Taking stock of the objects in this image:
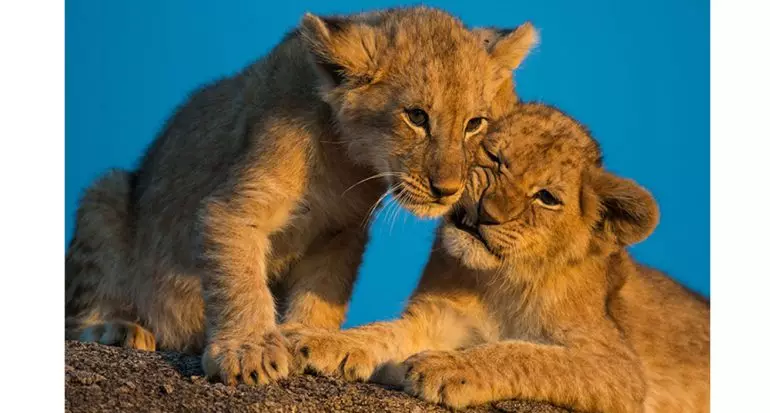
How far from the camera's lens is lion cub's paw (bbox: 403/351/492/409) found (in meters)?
4.11

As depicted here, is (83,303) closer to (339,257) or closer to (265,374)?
(339,257)

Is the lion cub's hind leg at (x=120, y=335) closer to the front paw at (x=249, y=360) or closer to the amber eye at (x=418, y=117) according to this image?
the front paw at (x=249, y=360)

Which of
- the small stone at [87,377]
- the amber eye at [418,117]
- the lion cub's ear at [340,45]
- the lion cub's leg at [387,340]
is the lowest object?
the small stone at [87,377]

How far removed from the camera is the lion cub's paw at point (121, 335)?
5.10 metres

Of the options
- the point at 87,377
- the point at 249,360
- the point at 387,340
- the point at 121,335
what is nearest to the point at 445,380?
the point at 387,340

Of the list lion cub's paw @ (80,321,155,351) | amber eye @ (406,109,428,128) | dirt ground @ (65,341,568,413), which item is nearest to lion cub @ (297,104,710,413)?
dirt ground @ (65,341,568,413)

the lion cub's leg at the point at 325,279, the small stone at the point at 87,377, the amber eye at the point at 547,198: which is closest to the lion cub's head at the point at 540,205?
the amber eye at the point at 547,198

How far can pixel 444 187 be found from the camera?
430 cm

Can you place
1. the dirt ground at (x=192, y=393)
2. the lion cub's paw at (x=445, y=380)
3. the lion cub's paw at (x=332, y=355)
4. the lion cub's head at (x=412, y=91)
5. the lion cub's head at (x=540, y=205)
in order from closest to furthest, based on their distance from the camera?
the dirt ground at (x=192, y=393)
the lion cub's paw at (x=445, y=380)
the lion cub's paw at (x=332, y=355)
the lion cub's head at (x=412, y=91)
the lion cub's head at (x=540, y=205)

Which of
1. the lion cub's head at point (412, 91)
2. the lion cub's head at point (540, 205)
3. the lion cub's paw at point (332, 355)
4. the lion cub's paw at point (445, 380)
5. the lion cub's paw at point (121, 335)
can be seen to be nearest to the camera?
the lion cub's paw at point (445, 380)

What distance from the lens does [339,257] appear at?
5066 millimetres

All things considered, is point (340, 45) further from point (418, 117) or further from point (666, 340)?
point (666, 340)
